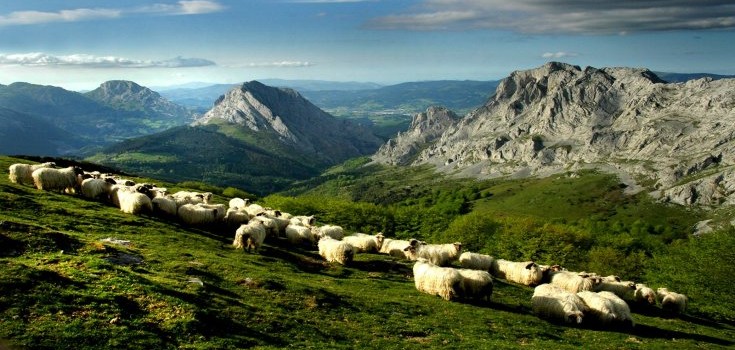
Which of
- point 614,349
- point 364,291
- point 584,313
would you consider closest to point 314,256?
point 364,291

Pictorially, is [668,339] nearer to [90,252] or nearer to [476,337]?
[476,337]

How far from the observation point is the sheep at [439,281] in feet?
116

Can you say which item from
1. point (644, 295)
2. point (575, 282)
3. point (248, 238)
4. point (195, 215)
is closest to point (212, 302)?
point (248, 238)

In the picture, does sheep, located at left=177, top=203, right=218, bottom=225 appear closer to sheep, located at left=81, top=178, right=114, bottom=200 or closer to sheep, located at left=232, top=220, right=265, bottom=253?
sheep, located at left=232, top=220, right=265, bottom=253

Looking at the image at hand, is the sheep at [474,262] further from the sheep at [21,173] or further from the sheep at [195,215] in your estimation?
the sheep at [21,173]

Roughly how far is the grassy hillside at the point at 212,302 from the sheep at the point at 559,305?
3.25ft

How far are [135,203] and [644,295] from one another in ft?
168

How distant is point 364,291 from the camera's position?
34.7 meters

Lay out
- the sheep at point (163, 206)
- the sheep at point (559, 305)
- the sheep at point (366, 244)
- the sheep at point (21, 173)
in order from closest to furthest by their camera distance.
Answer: the sheep at point (559, 305), the sheep at point (163, 206), the sheep at point (21, 173), the sheep at point (366, 244)

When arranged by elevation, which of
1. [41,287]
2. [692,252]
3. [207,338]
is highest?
[41,287]

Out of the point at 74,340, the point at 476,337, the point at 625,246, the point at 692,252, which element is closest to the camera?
the point at 74,340

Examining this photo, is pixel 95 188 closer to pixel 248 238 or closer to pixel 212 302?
pixel 248 238

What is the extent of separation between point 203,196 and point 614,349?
5078 cm

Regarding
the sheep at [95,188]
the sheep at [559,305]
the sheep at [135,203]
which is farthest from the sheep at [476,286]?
the sheep at [95,188]
